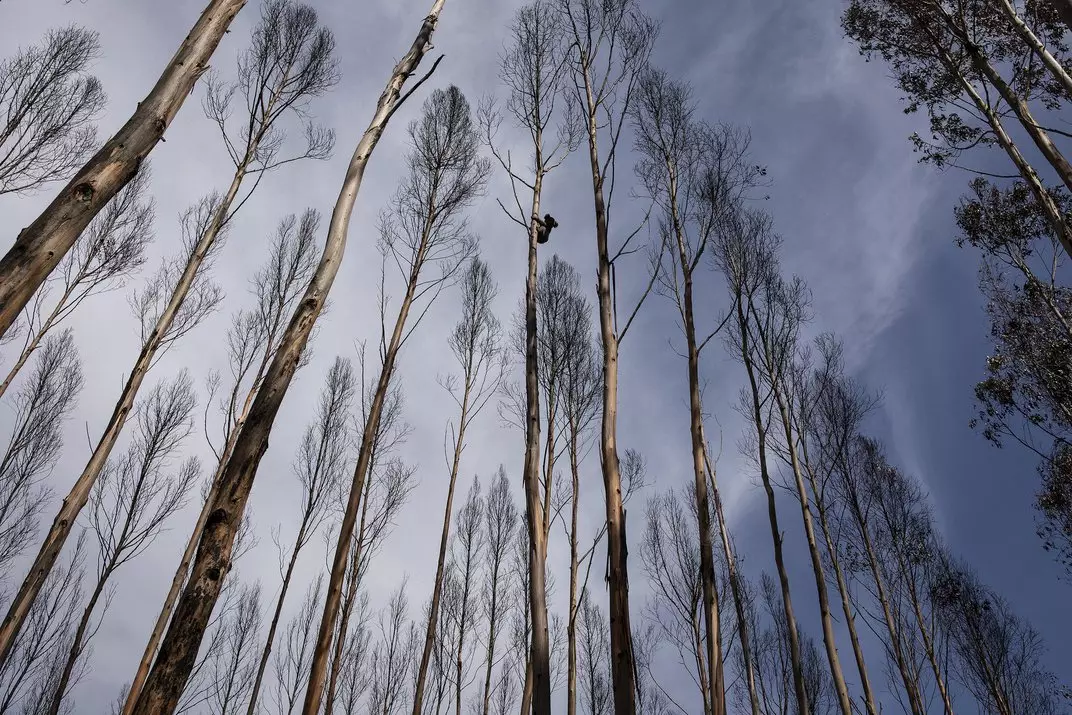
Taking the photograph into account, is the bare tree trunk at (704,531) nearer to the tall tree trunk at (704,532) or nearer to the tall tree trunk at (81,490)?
the tall tree trunk at (704,532)

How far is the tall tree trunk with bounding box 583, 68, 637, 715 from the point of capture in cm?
238

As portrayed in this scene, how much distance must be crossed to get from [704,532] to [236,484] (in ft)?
10.2

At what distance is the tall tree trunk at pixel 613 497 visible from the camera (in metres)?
2.38

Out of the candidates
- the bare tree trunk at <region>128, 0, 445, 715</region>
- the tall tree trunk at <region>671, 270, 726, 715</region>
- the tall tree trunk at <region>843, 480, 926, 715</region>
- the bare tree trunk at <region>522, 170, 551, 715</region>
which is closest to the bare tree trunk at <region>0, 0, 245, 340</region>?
the bare tree trunk at <region>128, 0, 445, 715</region>

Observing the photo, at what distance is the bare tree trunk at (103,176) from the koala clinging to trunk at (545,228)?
205cm

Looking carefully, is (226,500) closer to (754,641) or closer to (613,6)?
(613,6)

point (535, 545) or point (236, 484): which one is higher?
point (535, 545)

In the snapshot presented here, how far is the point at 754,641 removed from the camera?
13852 mm

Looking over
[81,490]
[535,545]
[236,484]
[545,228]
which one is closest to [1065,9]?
[545,228]

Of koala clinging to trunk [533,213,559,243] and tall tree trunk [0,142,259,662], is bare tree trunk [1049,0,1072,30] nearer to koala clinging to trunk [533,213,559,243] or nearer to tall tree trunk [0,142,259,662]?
koala clinging to trunk [533,213,559,243]

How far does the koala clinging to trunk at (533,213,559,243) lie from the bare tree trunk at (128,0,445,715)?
1.30 meters

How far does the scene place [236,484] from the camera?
1928 millimetres

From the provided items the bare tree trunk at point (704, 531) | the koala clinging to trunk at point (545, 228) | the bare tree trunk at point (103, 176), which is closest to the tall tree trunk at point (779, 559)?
the bare tree trunk at point (704, 531)

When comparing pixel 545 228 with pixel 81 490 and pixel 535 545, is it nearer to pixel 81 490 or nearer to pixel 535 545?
pixel 535 545
